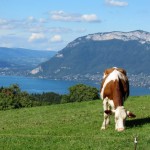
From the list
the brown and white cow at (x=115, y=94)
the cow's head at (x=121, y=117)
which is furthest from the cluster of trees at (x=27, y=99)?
the cow's head at (x=121, y=117)

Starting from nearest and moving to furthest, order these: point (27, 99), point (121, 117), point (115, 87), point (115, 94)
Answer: point (121, 117) → point (115, 94) → point (115, 87) → point (27, 99)

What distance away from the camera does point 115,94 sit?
17.2 meters

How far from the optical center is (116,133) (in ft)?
50.8

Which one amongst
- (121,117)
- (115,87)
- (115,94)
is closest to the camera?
(121,117)

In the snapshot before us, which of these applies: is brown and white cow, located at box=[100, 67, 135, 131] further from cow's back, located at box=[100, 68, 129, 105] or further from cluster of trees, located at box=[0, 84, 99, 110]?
cluster of trees, located at box=[0, 84, 99, 110]

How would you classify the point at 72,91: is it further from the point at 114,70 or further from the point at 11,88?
the point at 114,70

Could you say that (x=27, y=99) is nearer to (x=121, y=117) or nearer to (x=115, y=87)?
(x=115, y=87)

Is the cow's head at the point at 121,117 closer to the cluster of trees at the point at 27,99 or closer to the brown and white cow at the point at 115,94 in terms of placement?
the brown and white cow at the point at 115,94

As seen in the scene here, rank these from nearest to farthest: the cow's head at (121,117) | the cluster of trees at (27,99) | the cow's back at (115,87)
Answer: the cow's head at (121,117), the cow's back at (115,87), the cluster of trees at (27,99)

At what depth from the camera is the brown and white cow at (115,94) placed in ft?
52.9

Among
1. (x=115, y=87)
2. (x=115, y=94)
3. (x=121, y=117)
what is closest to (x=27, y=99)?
(x=115, y=87)

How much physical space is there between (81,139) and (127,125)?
4.11 metres

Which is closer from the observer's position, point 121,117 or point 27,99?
point 121,117

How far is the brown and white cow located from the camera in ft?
52.9
